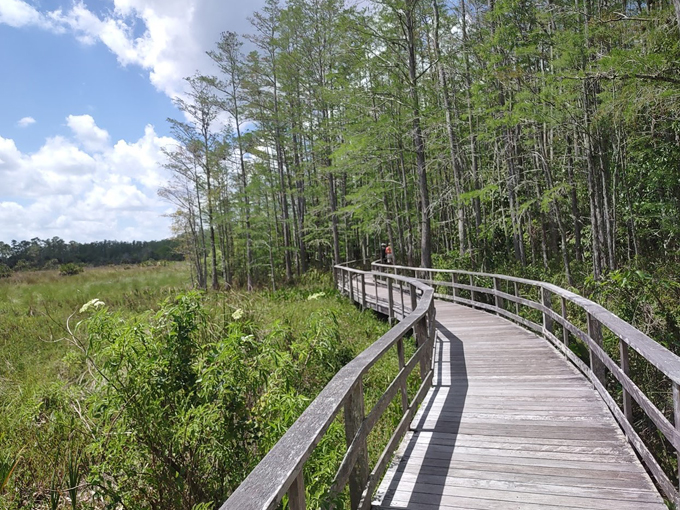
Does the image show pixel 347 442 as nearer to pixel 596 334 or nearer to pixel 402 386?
pixel 402 386

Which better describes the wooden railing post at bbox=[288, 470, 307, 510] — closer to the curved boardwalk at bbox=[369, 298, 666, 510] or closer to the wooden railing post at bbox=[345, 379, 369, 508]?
the wooden railing post at bbox=[345, 379, 369, 508]

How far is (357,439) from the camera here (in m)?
2.49

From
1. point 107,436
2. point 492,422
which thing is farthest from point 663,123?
point 107,436

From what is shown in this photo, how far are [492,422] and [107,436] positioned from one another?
3510 millimetres

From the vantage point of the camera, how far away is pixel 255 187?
22.9m

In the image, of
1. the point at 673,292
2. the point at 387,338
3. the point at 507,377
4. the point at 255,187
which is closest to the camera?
the point at 387,338

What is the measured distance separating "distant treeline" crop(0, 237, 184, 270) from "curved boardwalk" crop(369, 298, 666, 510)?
185ft

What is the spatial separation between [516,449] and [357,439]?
5.70ft

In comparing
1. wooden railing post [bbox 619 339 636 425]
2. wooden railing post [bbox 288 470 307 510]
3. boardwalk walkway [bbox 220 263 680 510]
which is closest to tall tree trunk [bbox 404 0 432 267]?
boardwalk walkway [bbox 220 263 680 510]

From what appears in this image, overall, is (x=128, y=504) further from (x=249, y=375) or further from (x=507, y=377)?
(x=507, y=377)

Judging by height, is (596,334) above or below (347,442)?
above

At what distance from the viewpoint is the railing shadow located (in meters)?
2.82

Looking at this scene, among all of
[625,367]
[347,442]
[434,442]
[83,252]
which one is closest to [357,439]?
[347,442]

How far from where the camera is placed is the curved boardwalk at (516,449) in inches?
106
